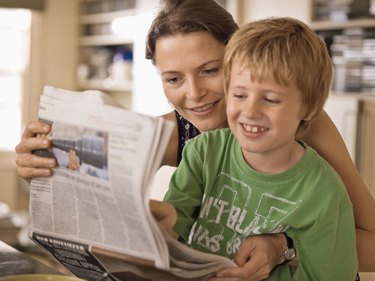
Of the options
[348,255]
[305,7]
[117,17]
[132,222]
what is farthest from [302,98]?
[117,17]

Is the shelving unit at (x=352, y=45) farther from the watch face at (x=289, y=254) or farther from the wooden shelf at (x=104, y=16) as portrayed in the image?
the watch face at (x=289, y=254)

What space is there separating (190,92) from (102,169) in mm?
530

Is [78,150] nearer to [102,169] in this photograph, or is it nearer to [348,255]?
[102,169]

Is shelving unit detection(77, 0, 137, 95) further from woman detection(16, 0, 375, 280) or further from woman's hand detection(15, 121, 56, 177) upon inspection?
woman's hand detection(15, 121, 56, 177)

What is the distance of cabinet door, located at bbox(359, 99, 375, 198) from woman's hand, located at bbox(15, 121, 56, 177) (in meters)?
2.73

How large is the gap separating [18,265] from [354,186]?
0.70 metres

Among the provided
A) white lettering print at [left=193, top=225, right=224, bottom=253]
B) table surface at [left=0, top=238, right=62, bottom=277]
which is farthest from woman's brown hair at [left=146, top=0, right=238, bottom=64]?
table surface at [left=0, top=238, right=62, bottom=277]

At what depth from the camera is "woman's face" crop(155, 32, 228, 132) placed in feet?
4.69

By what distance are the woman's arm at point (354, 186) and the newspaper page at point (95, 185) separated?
1.80 feet

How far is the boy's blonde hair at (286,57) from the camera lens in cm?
113

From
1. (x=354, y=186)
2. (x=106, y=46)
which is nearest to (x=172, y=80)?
(x=354, y=186)

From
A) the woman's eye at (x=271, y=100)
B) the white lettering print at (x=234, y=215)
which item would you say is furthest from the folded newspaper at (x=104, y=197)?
the woman's eye at (x=271, y=100)

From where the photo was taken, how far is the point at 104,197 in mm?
981

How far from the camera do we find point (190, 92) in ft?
4.75
